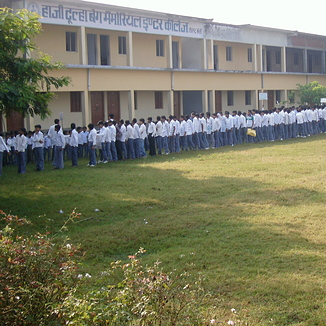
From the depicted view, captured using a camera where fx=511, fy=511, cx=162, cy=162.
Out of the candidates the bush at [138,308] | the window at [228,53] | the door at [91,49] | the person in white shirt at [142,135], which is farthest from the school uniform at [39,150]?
the window at [228,53]

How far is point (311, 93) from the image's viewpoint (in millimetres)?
36406

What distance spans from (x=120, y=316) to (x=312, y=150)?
18.5 m

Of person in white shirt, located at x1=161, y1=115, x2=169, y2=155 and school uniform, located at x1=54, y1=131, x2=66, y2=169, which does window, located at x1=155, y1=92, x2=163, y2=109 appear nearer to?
person in white shirt, located at x1=161, y1=115, x2=169, y2=155

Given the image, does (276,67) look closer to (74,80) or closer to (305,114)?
(305,114)

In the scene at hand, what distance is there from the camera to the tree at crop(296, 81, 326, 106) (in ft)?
118

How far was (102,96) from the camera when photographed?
28281 millimetres

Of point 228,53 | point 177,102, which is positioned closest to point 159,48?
point 177,102

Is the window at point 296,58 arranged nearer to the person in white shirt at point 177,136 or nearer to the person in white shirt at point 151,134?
the person in white shirt at point 177,136

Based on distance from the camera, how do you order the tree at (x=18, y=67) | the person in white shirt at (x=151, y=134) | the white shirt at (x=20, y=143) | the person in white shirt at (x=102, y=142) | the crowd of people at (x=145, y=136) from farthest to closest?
the person in white shirt at (x=151, y=134) < the person in white shirt at (x=102, y=142) < the crowd of people at (x=145, y=136) < the white shirt at (x=20, y=143) < the tree at (x=18, y=67)

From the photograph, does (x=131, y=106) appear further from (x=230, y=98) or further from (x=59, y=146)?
(x=230, y=98)

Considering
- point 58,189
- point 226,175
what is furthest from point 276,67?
point 58,189

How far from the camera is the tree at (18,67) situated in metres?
11.4

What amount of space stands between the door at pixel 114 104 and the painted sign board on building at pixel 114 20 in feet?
13.9

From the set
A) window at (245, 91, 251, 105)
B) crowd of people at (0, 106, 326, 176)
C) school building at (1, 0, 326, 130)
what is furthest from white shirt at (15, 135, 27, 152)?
window at (245, 91, 251, 105)
